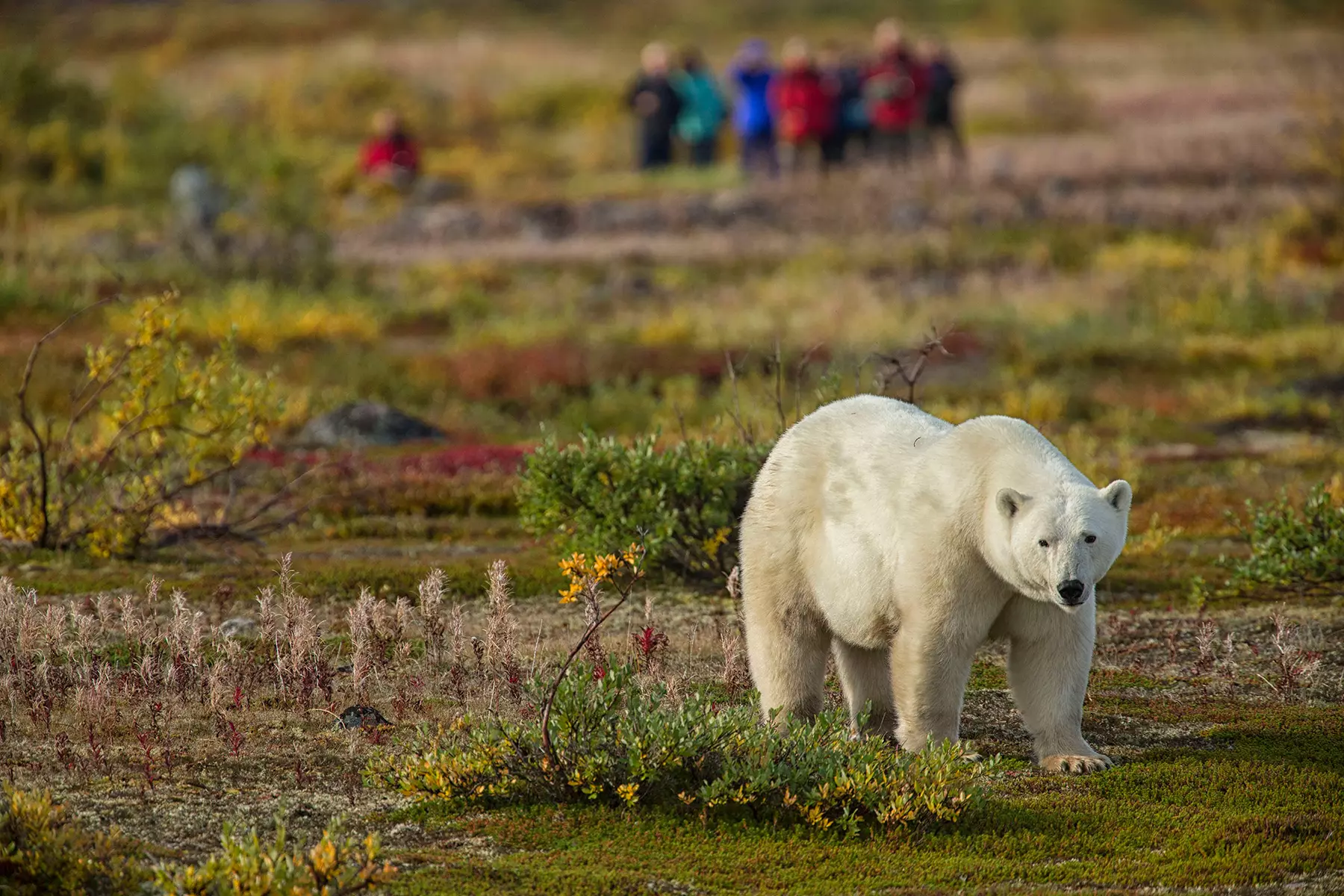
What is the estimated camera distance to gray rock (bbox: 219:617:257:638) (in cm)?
1082

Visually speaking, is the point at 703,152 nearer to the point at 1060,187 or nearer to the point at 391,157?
the point at 391,157

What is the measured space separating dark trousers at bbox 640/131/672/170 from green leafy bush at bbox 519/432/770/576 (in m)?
28.0

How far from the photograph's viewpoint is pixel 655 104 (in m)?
37.9

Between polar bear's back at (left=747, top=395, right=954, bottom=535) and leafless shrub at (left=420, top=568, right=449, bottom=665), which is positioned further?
leafless shrub at (left=420, top=568, right=449, bottom=665)

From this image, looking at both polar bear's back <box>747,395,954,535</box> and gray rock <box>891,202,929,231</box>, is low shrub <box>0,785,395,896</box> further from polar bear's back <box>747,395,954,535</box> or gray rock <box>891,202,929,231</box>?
gray rock <box>891,202,929,231</box>

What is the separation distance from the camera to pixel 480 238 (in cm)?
3459

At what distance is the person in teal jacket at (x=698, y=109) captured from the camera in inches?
1510

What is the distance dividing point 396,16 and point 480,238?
195 ft

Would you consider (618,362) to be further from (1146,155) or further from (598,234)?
(1146,155)

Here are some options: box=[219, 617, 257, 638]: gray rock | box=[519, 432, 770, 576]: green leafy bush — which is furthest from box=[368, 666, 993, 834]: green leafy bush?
box=[519, 432, 770, 576]: green leafy bush

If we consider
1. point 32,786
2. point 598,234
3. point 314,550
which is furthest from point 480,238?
point 32,786

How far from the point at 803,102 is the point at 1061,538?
1098 inches

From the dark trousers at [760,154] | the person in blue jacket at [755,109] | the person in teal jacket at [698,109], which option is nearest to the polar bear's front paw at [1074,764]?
the person in blue jacket at [755,109]

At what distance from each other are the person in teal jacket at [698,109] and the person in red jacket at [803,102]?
2.96 meters
